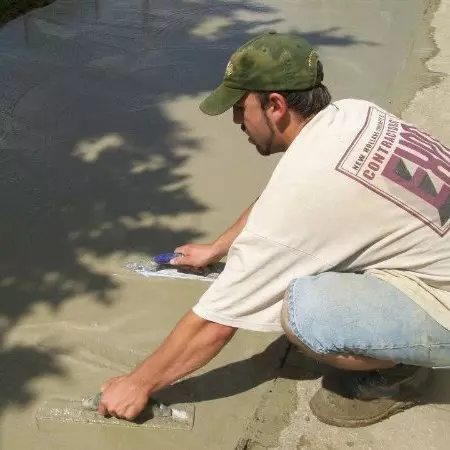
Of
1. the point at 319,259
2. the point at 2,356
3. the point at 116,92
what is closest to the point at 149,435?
the point at 2,356

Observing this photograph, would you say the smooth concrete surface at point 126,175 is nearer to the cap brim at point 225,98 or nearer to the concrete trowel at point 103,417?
the concrete trowel at point 103,417

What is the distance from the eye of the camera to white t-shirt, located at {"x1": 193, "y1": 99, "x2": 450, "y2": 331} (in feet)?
6.24

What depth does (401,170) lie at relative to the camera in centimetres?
197

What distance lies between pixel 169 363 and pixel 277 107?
0.87 meters

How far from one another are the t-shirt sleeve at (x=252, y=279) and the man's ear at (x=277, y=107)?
38 cm

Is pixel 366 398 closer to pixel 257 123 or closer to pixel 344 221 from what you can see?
pixel 344 221

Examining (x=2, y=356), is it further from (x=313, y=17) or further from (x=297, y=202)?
(x=313, y=17)

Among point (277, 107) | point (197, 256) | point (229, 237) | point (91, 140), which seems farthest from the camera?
point (91, 140)

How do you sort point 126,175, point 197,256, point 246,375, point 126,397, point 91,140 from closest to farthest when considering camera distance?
point 126,397 → point 246,375 → point 197,256 → point 126,175 → point 91,140

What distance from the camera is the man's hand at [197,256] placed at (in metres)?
2.81

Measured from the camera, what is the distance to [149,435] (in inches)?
90.3

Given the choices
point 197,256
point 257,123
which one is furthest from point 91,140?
point 257,123

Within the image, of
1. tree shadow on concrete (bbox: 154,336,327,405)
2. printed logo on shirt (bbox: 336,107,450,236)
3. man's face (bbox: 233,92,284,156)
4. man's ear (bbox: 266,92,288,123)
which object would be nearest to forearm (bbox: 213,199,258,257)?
tree shadow on concrete (bbox: 154,336,327,405)

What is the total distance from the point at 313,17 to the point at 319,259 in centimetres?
485
